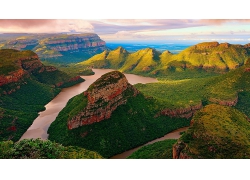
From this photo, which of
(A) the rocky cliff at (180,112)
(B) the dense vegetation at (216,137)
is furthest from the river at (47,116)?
(B) the dense vegetation at (216,137)

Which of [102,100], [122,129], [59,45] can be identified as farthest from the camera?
[59,45]

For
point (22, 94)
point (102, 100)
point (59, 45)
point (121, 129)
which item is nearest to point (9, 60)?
point (22, 94)

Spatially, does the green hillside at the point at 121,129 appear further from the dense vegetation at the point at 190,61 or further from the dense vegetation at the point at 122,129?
the dense vegetation at the point at 190,61

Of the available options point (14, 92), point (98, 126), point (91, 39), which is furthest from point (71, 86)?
point (91, 39)

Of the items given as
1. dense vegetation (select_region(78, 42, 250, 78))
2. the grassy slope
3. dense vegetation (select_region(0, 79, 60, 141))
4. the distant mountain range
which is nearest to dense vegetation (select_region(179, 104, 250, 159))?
the grassy slope

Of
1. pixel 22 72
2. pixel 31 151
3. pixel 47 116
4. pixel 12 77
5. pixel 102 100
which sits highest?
pixel 102 100

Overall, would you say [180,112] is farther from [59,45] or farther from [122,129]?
[59,45]

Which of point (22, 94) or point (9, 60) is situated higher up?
point (9, 60)

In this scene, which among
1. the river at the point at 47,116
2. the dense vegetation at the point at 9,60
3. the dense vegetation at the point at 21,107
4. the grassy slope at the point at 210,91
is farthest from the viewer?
the dense vegetation at the point at 9,60
